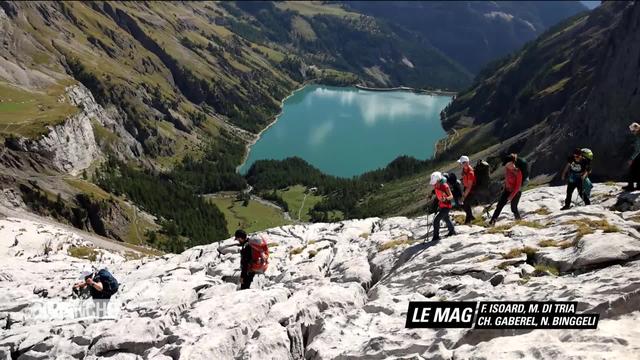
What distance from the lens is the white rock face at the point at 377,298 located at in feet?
60.7

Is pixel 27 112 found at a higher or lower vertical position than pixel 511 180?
lower

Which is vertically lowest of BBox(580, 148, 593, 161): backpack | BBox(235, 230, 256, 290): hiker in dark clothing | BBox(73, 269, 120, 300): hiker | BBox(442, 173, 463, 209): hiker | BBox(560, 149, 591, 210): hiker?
BBox(73, 269, 120, 300): hiker

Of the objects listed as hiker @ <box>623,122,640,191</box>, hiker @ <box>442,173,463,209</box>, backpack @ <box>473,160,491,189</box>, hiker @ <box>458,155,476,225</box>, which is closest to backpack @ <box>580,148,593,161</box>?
hiker @ <box>623,122,640,191</box>

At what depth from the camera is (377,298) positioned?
26.6 metres

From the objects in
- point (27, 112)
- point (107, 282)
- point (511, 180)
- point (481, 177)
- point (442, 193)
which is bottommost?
point (27, 112)

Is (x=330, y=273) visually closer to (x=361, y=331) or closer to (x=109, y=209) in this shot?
(x=361, y=331)

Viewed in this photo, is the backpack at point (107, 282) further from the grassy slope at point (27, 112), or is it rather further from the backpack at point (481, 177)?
the grassy slope at point (27, 112)

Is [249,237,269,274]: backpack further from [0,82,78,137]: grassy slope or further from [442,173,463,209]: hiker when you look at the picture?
[0,82,78,137]: grassy slope

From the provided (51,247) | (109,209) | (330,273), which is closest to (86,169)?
(109,209)

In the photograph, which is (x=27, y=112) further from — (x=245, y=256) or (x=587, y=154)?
(x=587, y=154)

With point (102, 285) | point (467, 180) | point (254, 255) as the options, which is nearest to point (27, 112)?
point (102, 285)

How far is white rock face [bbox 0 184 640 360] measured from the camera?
1850cm

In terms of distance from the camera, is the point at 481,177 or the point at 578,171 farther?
the point at 578,171

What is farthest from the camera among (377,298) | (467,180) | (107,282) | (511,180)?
(467,180)
